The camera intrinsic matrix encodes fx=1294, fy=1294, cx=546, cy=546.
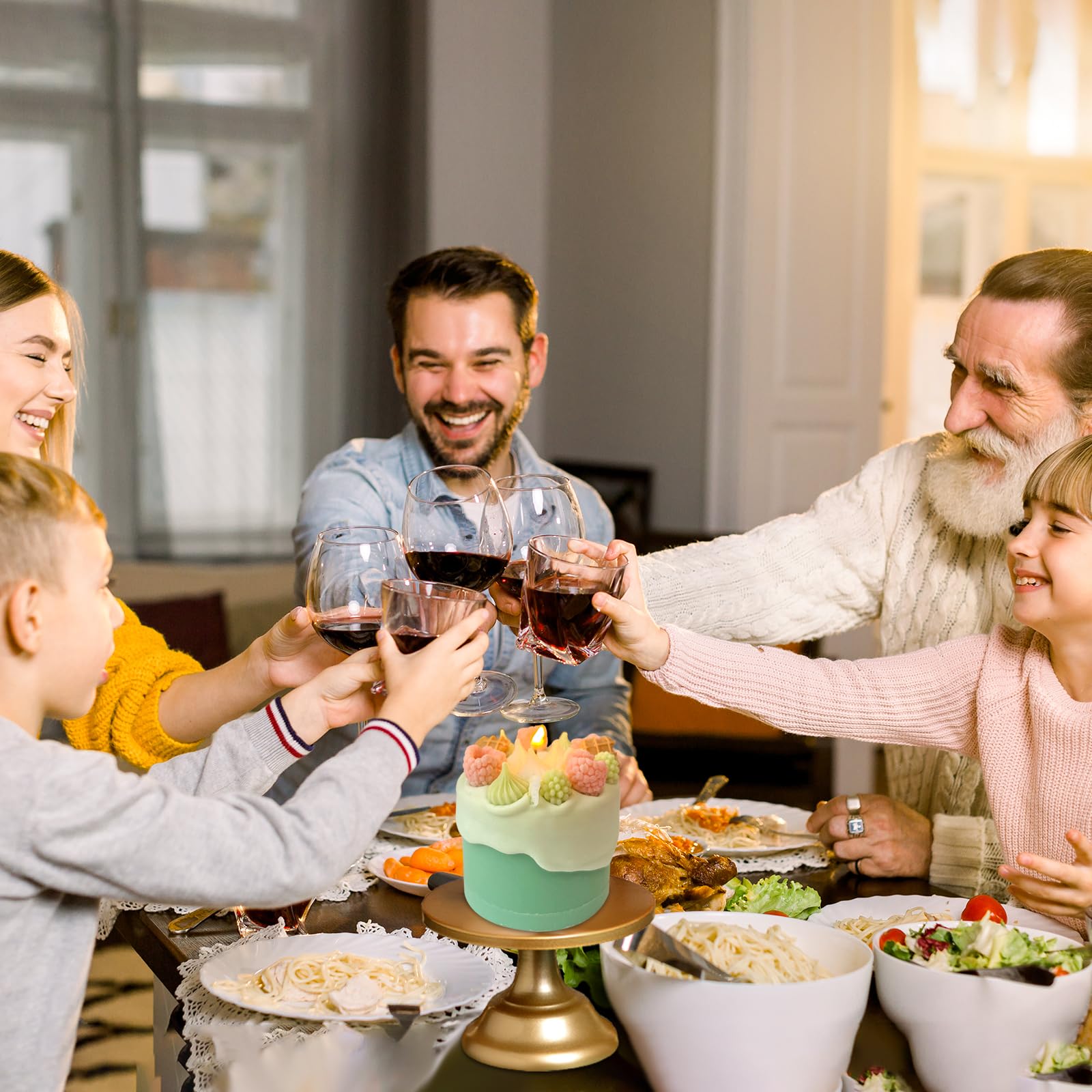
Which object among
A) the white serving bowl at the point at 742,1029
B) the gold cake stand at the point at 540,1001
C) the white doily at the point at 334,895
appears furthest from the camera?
the white doily at the point at 334,895

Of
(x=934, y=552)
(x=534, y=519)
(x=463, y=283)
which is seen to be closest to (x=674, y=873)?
(x=534, y=519)

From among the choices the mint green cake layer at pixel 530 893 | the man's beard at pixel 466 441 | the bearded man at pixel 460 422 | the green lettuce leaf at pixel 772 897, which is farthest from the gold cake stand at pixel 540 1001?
the man's beard at pixel 466 441

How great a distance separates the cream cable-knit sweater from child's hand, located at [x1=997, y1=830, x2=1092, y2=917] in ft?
2.36

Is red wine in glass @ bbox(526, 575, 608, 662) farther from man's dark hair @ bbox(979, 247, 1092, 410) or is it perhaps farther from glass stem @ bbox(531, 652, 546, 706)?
man's dark hair @ bbox(979, 247, 1092, 410)

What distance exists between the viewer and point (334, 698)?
1.48 meters

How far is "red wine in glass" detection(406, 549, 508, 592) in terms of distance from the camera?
1536mm

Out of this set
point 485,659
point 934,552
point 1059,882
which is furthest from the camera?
point 485,659

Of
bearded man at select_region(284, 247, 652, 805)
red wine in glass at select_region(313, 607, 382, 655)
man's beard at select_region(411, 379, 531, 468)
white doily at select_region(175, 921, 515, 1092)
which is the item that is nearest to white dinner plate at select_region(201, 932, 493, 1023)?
white doily at select_region(175, 921, 515, 1092)

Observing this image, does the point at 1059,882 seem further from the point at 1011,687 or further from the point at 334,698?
the point at 334,698

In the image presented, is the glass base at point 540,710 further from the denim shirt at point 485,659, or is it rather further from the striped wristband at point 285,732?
the denim shirt at point 485,659

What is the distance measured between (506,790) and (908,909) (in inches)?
23.4

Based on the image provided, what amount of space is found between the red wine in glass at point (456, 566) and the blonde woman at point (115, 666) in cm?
36

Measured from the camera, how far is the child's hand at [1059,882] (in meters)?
1.29

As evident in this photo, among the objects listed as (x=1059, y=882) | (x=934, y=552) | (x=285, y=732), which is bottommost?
(x=1059, y=882)
